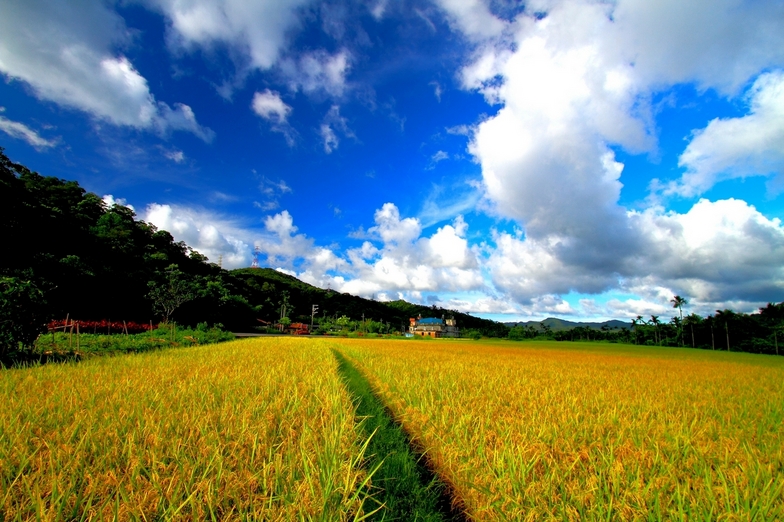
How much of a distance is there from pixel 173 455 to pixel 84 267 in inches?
1302

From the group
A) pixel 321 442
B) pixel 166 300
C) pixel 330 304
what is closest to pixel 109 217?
pixel 166 300

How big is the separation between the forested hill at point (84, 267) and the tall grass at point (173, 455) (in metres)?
6.37

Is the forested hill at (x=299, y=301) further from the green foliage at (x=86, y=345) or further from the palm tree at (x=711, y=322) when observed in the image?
the green foliage at (x=86, y=345)

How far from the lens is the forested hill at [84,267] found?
8164 mm

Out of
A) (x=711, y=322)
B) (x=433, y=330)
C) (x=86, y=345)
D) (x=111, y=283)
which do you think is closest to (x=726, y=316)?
(x=711, y=322)

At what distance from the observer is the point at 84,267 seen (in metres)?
25.3

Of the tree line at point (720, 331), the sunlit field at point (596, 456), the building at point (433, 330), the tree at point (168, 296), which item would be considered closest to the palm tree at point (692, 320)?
the tree line at point (720, 331)

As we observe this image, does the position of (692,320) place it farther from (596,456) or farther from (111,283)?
(111,283)

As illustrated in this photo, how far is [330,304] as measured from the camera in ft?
295

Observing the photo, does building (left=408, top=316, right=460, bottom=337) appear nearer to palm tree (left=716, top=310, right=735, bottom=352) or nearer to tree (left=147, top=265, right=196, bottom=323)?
palm tree (left=716, top=310, right=735, bottom=352)

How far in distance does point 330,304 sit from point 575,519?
90.8 m

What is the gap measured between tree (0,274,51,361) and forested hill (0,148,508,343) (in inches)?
0.8

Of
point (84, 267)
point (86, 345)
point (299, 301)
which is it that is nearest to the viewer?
point (86, 345)

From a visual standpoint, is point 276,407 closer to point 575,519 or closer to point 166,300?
point 575,519
